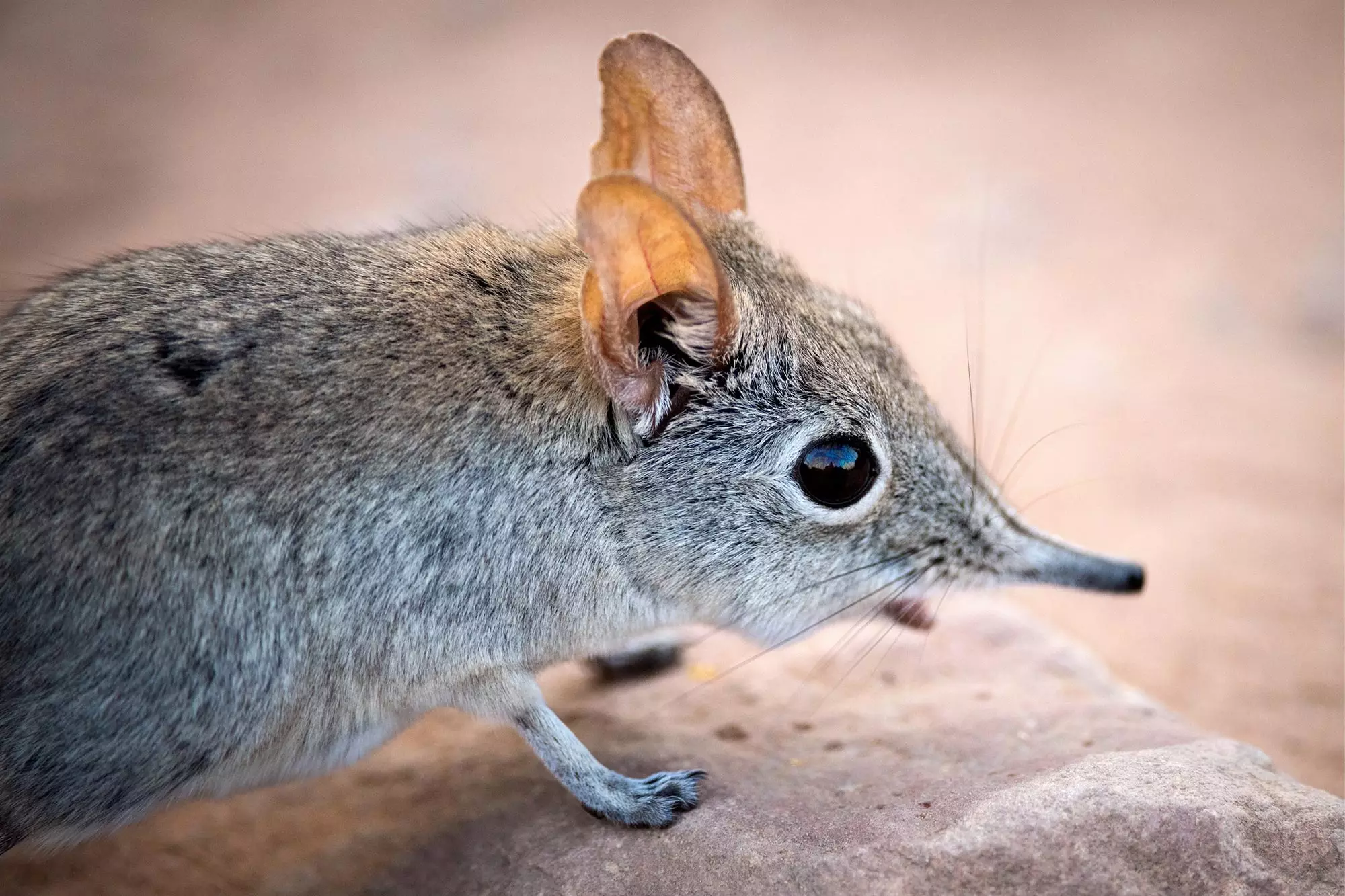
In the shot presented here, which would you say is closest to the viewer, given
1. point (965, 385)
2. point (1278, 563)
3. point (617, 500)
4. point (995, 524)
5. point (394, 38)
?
point (617, 500)

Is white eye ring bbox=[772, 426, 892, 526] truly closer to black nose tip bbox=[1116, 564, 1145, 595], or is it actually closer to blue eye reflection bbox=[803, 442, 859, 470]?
blue eye reflection bbox=[803, 442, 859, 470]

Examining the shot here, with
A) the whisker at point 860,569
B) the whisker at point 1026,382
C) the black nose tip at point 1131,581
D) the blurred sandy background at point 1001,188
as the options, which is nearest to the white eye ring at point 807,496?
the whisker at point 860,569

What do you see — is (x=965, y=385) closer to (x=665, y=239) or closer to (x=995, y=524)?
(x=995, y=524)

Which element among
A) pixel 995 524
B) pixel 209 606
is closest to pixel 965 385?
pixel 995 524

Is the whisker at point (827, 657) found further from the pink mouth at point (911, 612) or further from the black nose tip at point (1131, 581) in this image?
the black nose tip at point (1131, 581)

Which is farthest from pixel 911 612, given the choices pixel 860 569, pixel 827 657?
pixel 827 657

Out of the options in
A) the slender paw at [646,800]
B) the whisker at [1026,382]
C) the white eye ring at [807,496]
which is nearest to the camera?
the slender paw at [646,800]
